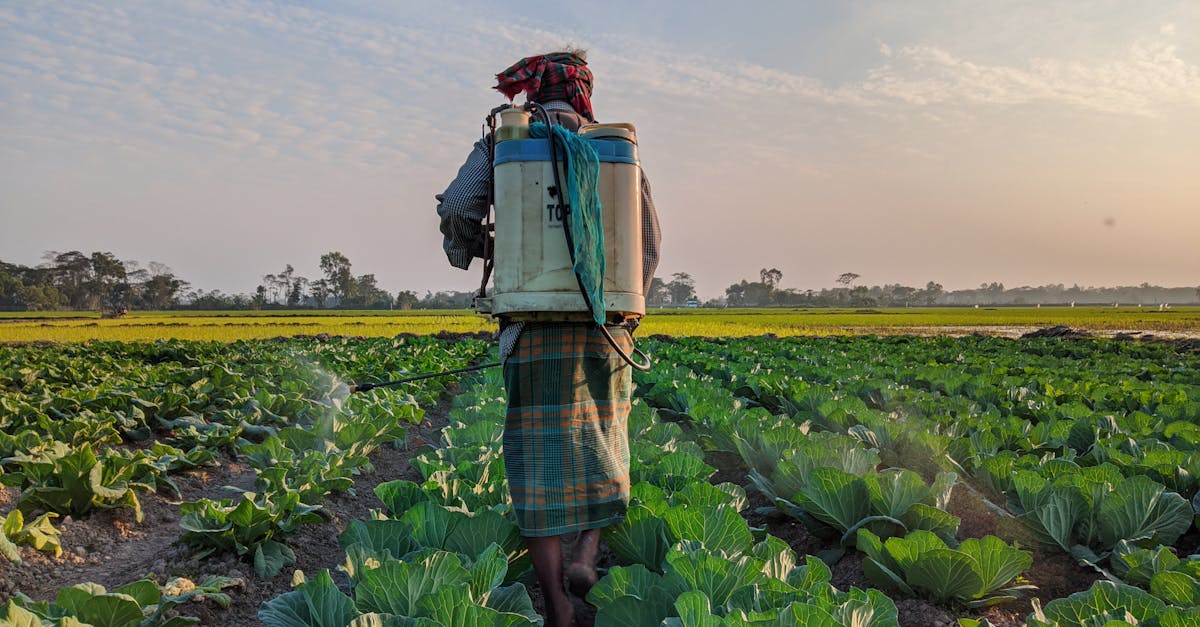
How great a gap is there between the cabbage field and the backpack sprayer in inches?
31.4

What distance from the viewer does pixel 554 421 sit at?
2.40 meters

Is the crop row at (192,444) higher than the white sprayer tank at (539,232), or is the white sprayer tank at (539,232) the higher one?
the white sprayer tank at (539,232)

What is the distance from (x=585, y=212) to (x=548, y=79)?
78cm

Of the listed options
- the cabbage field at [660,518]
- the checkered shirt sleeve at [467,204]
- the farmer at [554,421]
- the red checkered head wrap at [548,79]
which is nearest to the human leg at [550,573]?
the farmer at [554,421]

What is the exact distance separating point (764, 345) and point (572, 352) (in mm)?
13280

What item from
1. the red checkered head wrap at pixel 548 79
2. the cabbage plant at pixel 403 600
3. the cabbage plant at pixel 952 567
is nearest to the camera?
the cabbage plant at pixel 403 600

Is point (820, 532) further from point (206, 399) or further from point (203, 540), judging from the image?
point (206, 399)

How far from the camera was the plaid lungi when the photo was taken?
2385 mm

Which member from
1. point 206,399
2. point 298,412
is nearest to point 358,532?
point 298,412

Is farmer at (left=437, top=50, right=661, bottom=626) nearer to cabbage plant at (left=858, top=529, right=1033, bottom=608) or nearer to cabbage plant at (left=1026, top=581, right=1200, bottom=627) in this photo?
cabbage plant at (left=858, top=529, right=1033, bottom=608)

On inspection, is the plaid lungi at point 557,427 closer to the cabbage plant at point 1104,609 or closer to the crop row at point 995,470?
the crop row at point 995,470

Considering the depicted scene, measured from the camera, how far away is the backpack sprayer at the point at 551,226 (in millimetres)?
2191

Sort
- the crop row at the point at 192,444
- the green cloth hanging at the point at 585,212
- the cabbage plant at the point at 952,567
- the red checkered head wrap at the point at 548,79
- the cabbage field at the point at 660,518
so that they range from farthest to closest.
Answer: the crop row at the point at 192,444 → the red checkered head wrap at the point at 548,79 → the cabbage plant at the point at 952,567 → the green cloth hanging at the point at 585,212 → the cabbage field at the point at 660,518

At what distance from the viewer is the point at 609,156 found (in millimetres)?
2293
